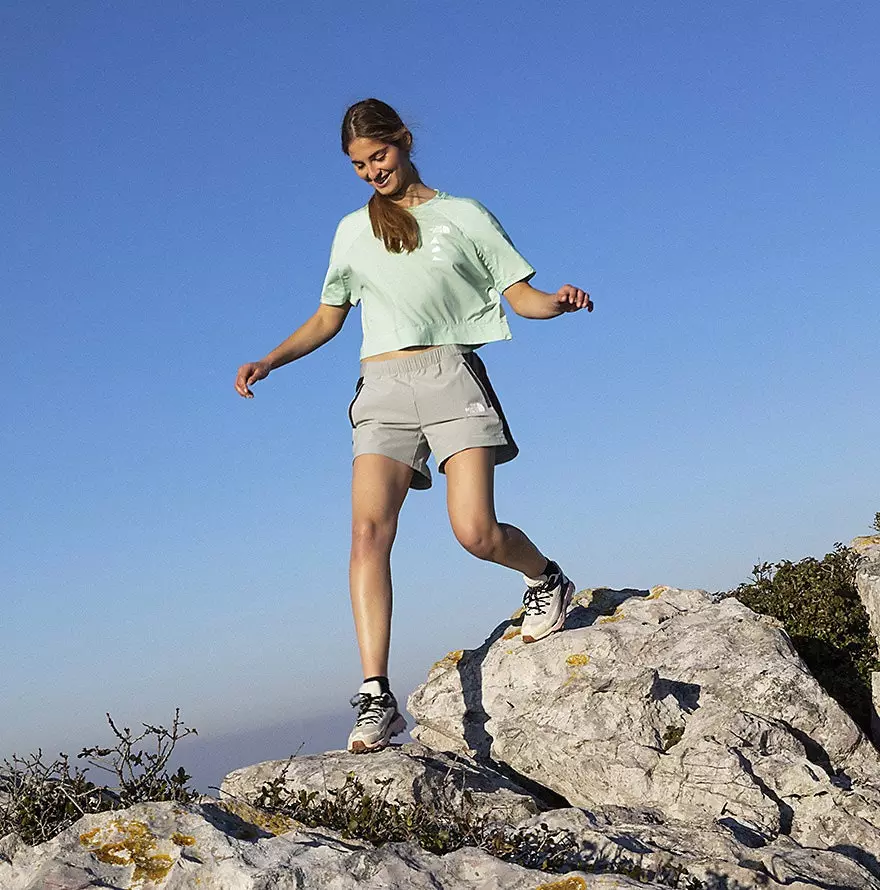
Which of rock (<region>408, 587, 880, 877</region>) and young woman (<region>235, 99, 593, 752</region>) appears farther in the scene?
young woman (<region>235, 99, 593, 752</region>)

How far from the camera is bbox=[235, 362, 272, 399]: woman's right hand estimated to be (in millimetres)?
6949

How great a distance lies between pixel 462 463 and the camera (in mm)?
6965

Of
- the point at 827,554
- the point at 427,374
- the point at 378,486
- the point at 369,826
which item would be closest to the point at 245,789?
the point at 369,826

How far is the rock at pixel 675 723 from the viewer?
18.6 ft

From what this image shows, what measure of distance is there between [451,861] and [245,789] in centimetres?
210

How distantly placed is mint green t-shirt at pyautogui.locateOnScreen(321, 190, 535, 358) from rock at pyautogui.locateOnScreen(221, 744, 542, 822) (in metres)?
2.55

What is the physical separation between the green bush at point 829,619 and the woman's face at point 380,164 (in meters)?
4.24

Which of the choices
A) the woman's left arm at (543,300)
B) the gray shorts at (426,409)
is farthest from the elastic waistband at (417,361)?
the woman's left arm at (543,300)

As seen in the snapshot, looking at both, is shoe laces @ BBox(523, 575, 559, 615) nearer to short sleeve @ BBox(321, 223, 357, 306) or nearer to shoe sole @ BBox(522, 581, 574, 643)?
shoe sole @ BBox(522, 581, 574, 643)

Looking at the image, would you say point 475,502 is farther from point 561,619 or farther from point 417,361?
point 561,619

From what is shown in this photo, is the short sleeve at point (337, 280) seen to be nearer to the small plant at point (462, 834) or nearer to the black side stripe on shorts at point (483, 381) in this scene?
the black side stripe on shorts at point (483, 381)

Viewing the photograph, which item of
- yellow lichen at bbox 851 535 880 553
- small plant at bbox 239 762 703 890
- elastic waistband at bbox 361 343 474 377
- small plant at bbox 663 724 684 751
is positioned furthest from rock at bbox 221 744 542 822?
yellow lichen at bbox 851 535 880 553

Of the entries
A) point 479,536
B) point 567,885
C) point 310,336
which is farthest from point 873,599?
point 567,885

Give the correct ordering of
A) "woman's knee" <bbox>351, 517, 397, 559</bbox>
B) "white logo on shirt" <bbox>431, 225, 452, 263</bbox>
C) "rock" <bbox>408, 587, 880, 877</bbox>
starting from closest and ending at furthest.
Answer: "rock" <bbox>408, 587, 880, 877</bbox>, "woman's knee" <bbox>351, 517, 397, 559</bbox>, "white logo on shirt" <bbox>431, 225, 452, 263</bbox>
